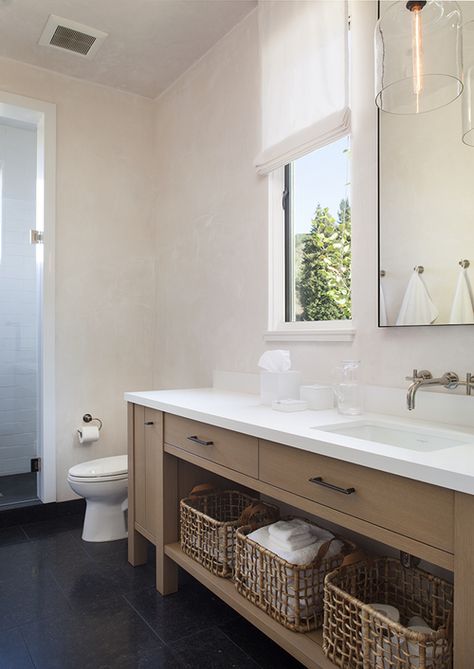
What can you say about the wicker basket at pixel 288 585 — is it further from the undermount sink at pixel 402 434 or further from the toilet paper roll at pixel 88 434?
the toilet paper roll at pixel 88 434

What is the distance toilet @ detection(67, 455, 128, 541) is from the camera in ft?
8.73

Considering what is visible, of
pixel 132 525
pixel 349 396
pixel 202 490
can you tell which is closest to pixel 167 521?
pixel 202 490

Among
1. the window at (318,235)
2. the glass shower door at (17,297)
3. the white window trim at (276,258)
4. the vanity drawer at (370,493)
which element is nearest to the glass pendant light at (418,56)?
the window at (318,235)

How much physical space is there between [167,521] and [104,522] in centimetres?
73

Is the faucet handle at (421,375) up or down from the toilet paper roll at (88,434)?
up

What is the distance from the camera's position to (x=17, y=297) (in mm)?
3721

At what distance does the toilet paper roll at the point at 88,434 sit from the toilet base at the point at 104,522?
45 cm

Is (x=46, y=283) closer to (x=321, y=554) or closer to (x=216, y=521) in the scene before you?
(x=216, y=521)

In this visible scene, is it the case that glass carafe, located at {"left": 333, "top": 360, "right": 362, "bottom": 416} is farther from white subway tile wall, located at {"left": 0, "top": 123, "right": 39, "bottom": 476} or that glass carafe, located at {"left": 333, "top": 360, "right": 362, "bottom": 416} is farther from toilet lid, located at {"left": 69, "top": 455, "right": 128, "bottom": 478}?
white subway tile wall, located at {"left": 0, "top": 123, "right": 39, "bottom": 476}

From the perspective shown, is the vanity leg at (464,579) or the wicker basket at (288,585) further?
the wicker basket at (288,585)

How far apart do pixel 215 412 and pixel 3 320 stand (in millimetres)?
2469

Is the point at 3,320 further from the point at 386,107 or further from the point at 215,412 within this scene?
the point at 386,107

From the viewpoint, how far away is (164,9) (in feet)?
8.27

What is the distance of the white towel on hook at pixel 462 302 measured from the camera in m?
1.58
